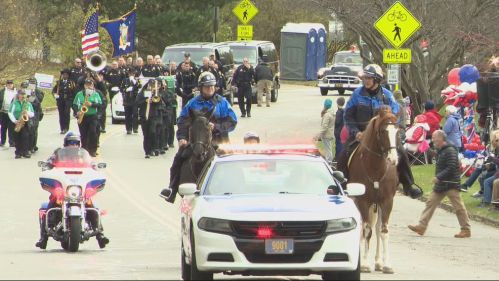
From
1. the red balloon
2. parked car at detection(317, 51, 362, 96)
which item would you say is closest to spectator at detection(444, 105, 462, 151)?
the red balloon

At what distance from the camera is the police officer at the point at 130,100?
4009 cm

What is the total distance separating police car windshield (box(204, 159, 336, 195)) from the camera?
14758 millimetres

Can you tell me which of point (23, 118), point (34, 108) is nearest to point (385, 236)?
point (23, 118)

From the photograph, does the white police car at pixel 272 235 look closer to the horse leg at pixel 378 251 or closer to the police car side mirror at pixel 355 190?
the police car side mirror at pixel 355 190

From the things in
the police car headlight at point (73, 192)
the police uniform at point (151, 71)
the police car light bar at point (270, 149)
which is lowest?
the police uniform at point (151, 71)

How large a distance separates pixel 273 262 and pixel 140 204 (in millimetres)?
13878

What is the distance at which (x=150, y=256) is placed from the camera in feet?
63.3

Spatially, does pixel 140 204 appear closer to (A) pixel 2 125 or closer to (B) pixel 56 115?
(A) pixel 2 125

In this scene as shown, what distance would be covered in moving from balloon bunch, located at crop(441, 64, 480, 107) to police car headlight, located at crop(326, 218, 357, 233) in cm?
1812

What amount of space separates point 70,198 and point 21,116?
56.8 feet

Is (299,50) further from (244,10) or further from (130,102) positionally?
(130,102)

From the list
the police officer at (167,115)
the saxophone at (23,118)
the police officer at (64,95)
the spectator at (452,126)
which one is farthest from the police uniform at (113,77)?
the spectator at (452,126)

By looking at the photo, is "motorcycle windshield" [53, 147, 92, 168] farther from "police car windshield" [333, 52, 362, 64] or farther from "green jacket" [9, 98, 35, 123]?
"police car windshield" [333, 52, 362, 64]

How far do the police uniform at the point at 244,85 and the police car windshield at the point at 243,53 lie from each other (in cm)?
515
